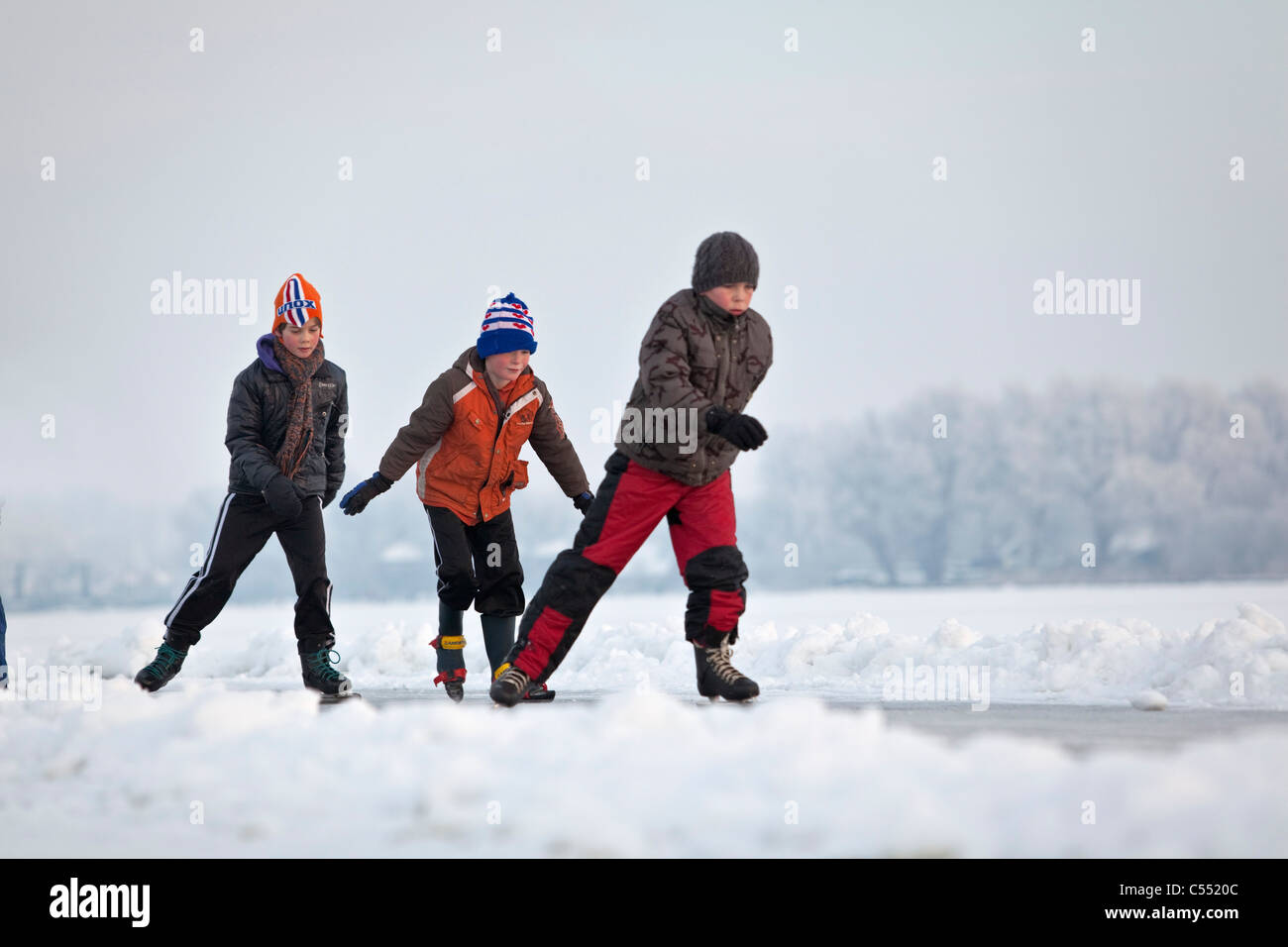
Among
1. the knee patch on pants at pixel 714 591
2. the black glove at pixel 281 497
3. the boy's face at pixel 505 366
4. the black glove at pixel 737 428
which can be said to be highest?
the boy's face at pixel 505 366

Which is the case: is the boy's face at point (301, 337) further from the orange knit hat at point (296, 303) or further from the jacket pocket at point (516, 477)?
the jacket pocket at point (516, 477)

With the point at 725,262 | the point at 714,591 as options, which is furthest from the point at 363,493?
the point at 725,262

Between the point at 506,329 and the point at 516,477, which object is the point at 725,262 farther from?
the point at 516,477

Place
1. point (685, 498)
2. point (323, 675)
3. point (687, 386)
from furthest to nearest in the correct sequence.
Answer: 1. point (323, 675)
2. point (685, 498)
3. point (687, 386)

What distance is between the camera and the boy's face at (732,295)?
15.9 ft

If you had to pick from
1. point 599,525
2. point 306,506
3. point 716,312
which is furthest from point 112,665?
point 716,312

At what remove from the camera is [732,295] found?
16.0 ft

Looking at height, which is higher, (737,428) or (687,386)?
(687,386)

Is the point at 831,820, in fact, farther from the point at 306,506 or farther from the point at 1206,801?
the point at 306,506

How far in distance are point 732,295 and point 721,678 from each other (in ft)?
5.09

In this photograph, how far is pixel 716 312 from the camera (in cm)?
489

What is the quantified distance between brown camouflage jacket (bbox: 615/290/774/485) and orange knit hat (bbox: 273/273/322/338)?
1897 millimetres

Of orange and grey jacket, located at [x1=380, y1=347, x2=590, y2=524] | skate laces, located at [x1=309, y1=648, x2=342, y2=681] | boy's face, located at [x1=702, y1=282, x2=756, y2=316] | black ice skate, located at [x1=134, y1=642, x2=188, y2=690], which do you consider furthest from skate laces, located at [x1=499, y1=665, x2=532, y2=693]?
black ice skate, located at [x1=134, y1=642, x2=188, y2=690]

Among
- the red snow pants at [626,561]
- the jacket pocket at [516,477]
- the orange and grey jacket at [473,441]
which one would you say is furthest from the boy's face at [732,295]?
the jacket pocket at [516,477]
